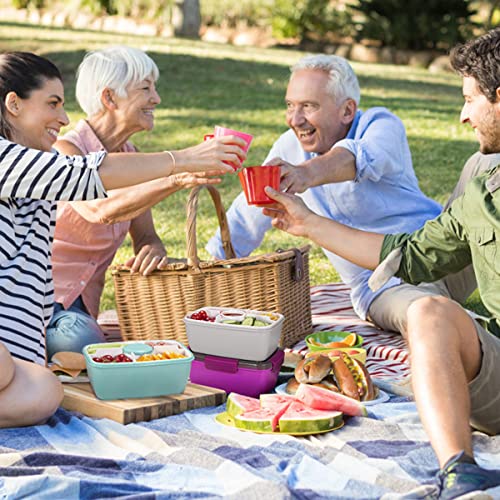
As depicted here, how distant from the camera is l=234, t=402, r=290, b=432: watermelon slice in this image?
11.4 ft

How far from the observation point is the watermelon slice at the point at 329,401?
11.7ft

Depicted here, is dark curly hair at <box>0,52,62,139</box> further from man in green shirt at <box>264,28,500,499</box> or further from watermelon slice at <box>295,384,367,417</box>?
watermelon slice at <box>295,384,367,417</box>

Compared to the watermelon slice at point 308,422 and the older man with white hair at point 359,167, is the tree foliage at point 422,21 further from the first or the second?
the watermelon slice at point 308,422

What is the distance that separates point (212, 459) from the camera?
3143 mm

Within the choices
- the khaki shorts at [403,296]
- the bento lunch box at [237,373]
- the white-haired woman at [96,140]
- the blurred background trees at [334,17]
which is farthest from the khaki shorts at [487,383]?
the blurred background trees at [334,17]

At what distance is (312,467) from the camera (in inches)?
121

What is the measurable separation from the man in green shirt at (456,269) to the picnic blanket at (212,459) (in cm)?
22

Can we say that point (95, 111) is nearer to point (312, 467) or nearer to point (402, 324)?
point (402, 324)

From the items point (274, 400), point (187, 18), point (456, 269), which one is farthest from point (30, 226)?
point (187, 18)

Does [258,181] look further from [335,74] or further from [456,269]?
[335,74]

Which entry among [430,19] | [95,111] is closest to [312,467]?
[95,111]

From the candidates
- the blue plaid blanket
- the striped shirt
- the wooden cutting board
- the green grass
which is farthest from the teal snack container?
the green grass

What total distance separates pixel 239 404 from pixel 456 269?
1.00m

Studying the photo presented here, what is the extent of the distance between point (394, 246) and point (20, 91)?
63.0 inches
